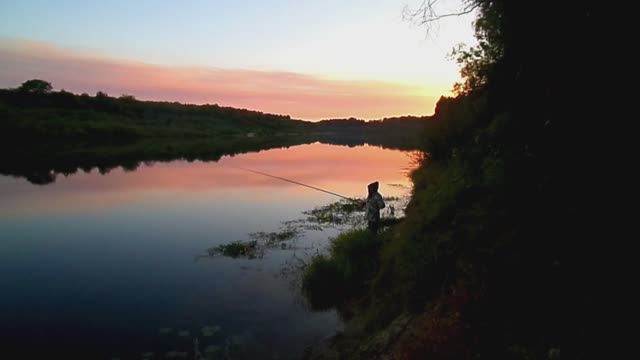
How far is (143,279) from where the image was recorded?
607 inches

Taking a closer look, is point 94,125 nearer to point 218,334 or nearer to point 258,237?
point 258,237

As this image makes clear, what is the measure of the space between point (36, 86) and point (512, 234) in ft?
436

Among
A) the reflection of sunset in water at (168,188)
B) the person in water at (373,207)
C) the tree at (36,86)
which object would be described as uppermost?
the tree at (36,86)

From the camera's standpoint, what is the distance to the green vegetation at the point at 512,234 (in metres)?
5.51

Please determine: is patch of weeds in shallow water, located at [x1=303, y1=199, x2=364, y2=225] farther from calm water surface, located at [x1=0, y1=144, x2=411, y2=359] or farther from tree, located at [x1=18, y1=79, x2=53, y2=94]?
tree, located at [x1=18, y1=79, x2=53, y2=94]

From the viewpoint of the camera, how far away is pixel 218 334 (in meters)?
11.4

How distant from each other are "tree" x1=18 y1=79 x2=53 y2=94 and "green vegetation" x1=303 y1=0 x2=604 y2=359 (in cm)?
12532

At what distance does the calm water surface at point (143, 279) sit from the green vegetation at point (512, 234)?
3.37m

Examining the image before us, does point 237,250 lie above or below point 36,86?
below

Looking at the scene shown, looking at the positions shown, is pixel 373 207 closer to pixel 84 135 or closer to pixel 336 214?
pixel 336 214

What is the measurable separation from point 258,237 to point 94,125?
83.3m

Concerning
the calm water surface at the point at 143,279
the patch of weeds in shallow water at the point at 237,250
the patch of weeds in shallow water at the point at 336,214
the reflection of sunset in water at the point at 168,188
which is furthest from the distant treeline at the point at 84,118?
the patch of weeds in shallow water at the point at 237,250

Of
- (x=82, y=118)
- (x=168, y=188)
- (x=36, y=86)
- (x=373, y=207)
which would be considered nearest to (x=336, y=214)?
(x=373, y=207)

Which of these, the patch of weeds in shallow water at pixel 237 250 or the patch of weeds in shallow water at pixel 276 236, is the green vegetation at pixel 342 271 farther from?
the patch of weeds in shallow water at pixel 276 236
